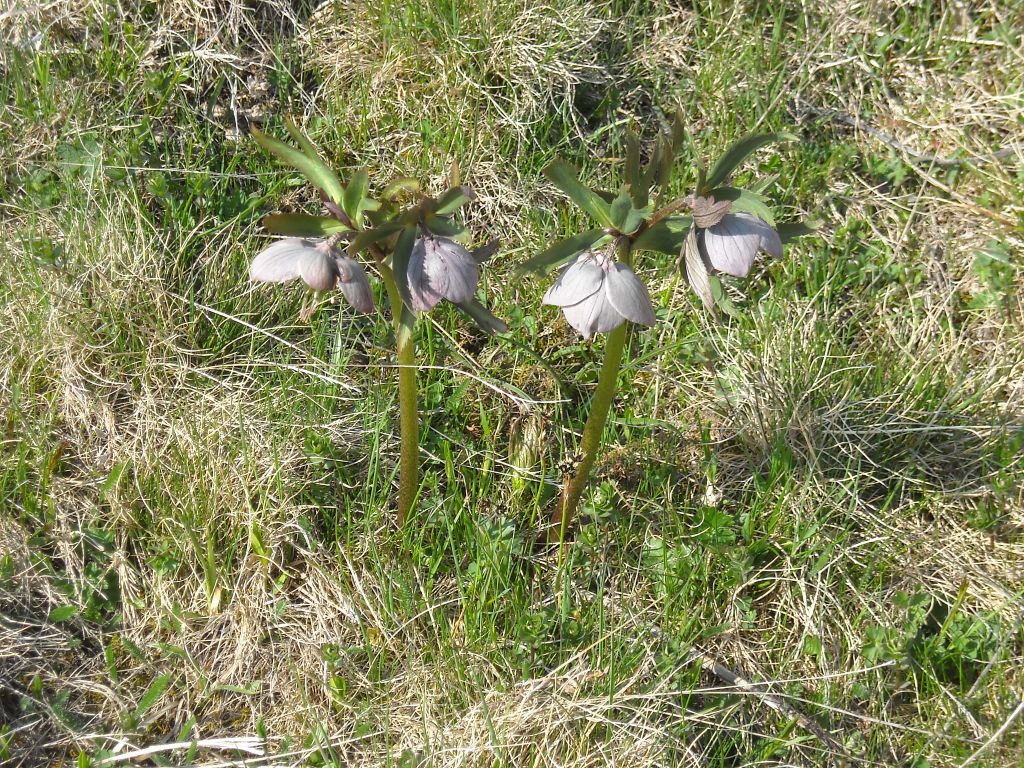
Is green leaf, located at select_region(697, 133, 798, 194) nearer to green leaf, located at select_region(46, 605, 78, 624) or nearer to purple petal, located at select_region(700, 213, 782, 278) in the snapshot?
purple petal, located at select_region(700, 213, 782, 278)

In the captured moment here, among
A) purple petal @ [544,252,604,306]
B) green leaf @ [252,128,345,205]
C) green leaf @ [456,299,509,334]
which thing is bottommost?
green leaf @ [456,299,509,334]

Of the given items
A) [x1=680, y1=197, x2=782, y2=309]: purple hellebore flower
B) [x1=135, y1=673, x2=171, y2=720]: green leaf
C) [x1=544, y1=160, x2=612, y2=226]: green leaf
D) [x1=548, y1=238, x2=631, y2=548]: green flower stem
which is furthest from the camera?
[x1=135, y1=673, x2=171, y2=720]: green leaf

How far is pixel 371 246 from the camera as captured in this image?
67.5 inches

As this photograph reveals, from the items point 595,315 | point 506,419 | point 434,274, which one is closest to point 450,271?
point 434,274

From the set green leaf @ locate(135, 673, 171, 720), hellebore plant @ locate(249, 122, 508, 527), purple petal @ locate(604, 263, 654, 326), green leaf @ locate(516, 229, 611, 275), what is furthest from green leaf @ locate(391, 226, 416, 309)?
green leaf @ locate(135, 673, 171, 720)

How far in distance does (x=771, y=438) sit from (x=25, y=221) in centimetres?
203

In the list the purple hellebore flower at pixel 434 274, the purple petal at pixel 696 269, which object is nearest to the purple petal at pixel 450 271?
the purple hellebore flower at pixel 434 274

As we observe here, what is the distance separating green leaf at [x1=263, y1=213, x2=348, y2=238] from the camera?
1.68 m

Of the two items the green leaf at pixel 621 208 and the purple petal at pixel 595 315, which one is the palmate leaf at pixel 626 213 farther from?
the purple petal at pixel 595 315

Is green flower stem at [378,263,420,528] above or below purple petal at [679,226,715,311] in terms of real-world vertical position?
below

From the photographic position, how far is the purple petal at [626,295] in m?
1.66

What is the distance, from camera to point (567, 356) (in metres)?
2.58

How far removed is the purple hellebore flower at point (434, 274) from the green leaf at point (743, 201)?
455 mm

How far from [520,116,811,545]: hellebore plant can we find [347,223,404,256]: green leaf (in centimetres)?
25
